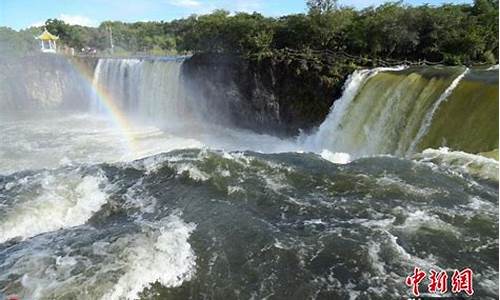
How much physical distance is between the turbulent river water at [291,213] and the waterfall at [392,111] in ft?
0.14

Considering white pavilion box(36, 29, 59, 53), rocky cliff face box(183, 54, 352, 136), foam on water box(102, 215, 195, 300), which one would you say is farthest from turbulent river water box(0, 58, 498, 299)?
white pavilion box(36, 29, 59, 53)

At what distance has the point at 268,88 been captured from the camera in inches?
781

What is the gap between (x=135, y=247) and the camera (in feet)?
21.8

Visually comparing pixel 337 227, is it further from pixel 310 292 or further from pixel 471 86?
pixel 471 86

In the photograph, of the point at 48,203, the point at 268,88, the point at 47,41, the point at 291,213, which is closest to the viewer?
the point at 291,213

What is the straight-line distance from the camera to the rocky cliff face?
701 inches

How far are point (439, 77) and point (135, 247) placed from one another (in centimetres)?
993

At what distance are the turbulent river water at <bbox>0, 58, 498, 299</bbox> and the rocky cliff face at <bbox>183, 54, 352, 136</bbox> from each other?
8.17ft

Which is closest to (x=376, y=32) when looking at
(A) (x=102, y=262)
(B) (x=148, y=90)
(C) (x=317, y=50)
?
(C) (x=317, y=50)

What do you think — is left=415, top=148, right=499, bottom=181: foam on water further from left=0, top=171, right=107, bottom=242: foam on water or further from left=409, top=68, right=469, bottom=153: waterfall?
left=0, top=171, right=107, bottom=242: foam on water

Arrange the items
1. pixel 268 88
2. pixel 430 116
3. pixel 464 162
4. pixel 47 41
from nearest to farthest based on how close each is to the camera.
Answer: pixel 464 162 < pixel 430 116 < pixel 268 88 < pixel 47 41

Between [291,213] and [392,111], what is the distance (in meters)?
6.91

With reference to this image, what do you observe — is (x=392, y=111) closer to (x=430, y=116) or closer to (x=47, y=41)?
(x=430, y=116)

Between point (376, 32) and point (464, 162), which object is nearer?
point (464, 162)
